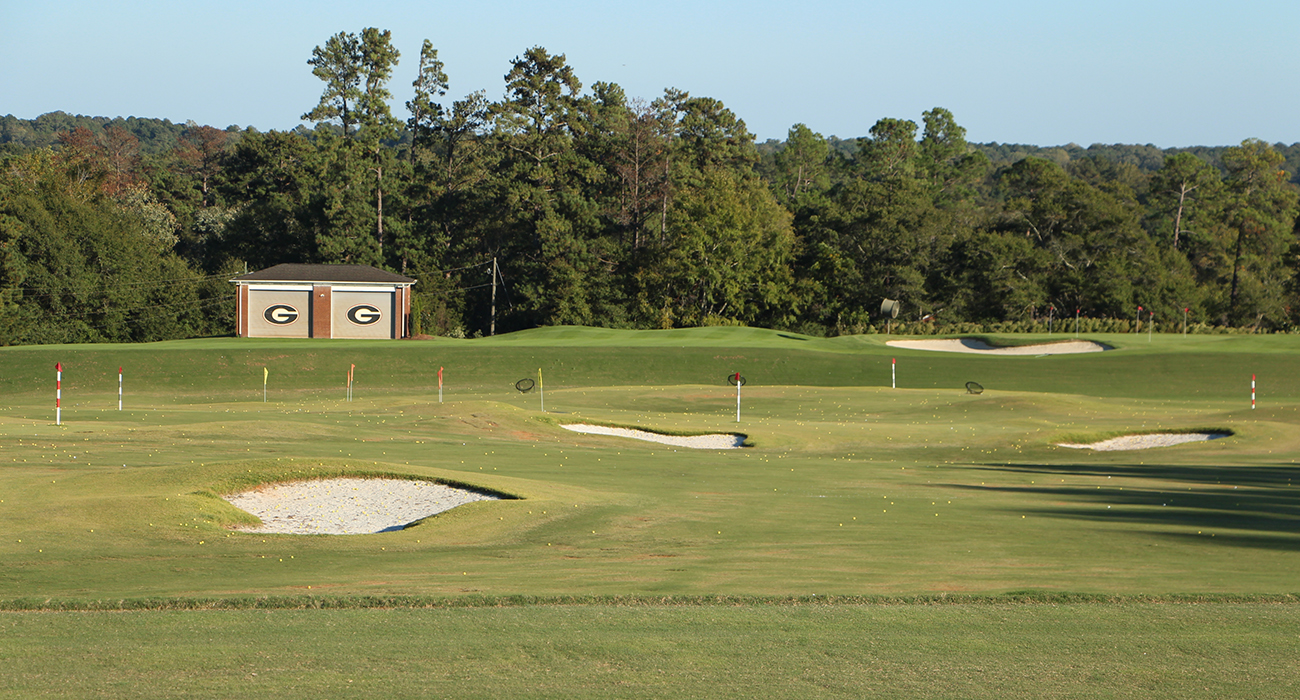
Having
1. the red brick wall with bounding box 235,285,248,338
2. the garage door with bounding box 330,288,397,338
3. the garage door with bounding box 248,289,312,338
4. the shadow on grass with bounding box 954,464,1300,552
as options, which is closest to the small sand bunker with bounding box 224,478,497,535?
the shadow on grass with bounding box 954,464,1300,552

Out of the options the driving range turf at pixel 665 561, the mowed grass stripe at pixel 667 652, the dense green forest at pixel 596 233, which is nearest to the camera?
the mowed grass stripe at pixel 667 652

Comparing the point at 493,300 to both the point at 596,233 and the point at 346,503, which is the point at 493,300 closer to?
the point at 596,233

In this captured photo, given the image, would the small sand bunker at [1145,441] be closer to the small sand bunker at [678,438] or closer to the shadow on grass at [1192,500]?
the shadow on grass at [1192,500]

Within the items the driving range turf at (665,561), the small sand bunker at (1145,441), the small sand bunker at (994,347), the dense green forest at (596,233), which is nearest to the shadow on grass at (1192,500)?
the driving range turf at (665,561)

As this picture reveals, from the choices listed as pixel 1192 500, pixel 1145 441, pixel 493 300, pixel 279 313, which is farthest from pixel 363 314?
pixel 1192 500

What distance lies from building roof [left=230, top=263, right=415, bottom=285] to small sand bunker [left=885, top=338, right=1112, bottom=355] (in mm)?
32184

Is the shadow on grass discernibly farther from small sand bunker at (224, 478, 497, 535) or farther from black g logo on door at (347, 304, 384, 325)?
black g logo on door at (347, 304, 384, 325)

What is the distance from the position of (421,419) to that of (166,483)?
1191 centimetres

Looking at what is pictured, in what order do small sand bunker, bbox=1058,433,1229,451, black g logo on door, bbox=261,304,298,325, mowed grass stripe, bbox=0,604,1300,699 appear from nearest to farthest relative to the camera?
mowed grass stripe, bbox=0,604,1300,699
small sand bunker, bbox=1058,433,1229,451
black g logo on door, bbox=261,304,298,325

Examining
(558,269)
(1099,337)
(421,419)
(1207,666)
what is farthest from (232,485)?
(558,269)

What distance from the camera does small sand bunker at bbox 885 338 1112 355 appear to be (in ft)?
166

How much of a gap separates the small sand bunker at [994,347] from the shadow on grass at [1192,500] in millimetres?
28826

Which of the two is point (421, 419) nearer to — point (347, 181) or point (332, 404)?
point (332, 404)

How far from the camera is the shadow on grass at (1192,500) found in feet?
45.4
